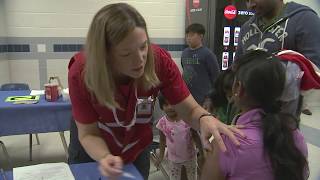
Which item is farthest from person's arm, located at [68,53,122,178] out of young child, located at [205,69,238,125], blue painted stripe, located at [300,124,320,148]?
blue painted stripe, located at [300,124,320,148]

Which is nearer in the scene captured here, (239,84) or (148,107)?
(239,84)

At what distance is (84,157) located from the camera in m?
1.57

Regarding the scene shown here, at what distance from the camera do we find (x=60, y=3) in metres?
4.52

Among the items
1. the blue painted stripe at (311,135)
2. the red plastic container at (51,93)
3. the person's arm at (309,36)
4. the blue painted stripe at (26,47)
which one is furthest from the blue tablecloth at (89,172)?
Answer: the blue painted stripe at (26,47)

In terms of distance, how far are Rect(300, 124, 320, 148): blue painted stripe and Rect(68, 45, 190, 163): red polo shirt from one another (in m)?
2.87

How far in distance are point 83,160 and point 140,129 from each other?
1.26 ft

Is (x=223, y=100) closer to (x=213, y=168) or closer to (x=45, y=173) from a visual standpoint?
(x=213, y=168)

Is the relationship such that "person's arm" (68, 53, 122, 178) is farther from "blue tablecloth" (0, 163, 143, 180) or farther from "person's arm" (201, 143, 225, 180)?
"person's arm" (201, 143, 225, 180)

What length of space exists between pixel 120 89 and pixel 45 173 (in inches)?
17.5

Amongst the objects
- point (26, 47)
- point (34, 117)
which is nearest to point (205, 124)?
point (34, 117)

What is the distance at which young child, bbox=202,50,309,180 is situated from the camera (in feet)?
3.40

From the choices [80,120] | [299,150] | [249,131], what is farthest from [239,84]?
[80,120]

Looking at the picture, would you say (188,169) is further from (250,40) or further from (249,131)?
(249,131)

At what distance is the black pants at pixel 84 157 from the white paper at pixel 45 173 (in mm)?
220
